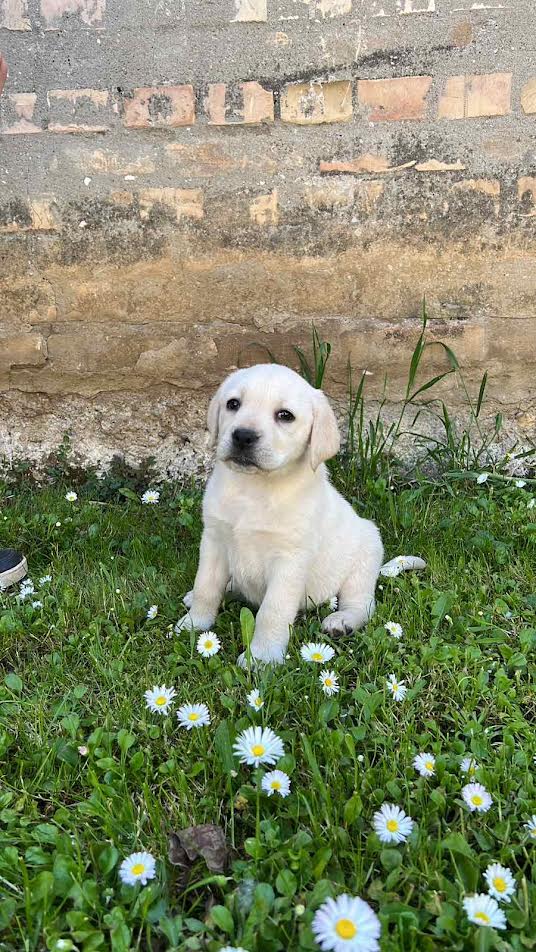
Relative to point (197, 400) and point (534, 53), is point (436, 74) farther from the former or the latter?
point (197, 400)

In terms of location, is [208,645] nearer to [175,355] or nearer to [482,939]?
[482,939]

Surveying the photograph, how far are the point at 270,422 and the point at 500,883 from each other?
1.22 meters

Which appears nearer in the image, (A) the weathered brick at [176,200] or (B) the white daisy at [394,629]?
(B) the white daisy at [394,629]

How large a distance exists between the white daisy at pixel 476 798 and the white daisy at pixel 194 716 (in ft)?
1.88

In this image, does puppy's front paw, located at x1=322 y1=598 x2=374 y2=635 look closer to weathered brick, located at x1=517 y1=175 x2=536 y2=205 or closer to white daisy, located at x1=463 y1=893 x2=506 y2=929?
white daisy, located at x1=463 y1=893 x2=506 y2=929

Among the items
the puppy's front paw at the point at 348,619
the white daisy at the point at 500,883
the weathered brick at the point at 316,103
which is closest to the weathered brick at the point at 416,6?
the weathered brick at the point at 316,103

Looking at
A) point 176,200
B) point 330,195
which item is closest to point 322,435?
point 330,195

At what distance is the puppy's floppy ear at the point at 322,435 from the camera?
2.06m

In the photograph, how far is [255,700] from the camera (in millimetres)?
1623

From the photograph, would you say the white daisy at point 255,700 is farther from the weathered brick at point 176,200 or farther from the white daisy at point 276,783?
the weathered brick at point 176,200

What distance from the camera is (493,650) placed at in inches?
79.5

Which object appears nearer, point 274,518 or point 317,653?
point 317,653

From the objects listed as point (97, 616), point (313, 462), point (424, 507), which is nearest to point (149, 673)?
point (97, 616)

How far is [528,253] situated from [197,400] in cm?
157
